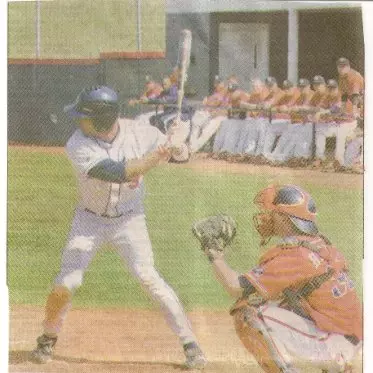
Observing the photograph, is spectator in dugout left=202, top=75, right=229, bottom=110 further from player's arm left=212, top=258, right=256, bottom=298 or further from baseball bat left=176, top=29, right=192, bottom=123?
player's arm left=212, top=258, right=256, bottom=298

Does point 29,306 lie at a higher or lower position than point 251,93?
lower

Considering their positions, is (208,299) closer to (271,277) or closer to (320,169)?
(271,277)

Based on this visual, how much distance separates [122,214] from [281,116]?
0.38m

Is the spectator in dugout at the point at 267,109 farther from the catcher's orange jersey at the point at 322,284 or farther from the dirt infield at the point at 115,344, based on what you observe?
the dirt infield at the point at 115,344

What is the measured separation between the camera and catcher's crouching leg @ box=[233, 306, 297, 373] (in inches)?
70.9

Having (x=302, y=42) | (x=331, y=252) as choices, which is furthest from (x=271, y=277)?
(x=302, y=42)

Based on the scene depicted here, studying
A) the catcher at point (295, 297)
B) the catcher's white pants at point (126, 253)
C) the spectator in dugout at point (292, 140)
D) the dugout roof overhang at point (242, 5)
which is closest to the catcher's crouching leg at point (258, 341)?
the catcher at point (295, 297)

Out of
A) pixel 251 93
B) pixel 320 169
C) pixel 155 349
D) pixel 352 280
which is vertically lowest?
pixel 155 349

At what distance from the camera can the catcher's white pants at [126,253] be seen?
183 centimetres

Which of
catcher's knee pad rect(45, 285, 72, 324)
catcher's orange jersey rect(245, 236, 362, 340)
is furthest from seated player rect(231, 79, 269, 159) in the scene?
catcher's knee pad rect(45, 285, 72, 324)

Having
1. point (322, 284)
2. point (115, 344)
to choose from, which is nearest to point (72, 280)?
point (115, 344)

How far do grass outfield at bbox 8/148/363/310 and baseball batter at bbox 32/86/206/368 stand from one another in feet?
0.07
